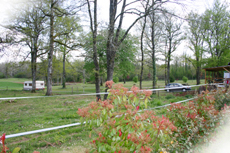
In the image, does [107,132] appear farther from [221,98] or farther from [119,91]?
[221,98]

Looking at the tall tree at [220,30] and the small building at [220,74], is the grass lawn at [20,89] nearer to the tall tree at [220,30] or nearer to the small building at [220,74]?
the small building at [220,74]

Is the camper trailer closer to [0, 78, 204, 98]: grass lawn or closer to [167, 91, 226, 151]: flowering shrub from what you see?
[0, 78, 204, 98]: grass lawn

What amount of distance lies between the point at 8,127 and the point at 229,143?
5.29 metres

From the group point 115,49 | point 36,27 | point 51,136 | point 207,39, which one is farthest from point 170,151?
point 207,39

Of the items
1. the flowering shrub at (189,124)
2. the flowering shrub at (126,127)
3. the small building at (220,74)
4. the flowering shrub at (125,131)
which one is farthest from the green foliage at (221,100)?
the small building at (220,74)

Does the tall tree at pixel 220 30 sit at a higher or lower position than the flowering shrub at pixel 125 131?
higher

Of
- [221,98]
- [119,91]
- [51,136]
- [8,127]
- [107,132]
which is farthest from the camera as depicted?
[221,98]

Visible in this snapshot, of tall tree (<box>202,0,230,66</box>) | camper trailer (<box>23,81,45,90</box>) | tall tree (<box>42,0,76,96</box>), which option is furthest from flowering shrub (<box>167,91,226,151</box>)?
camper trailer (<box>23,81,45,90</box>)

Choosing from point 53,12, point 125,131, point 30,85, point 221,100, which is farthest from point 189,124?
point 30,85

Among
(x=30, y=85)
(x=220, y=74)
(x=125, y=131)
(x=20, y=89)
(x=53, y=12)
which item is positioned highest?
(x=53, y=12)

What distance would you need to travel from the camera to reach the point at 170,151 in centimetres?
170

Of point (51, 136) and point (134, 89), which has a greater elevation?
point (134, 89)

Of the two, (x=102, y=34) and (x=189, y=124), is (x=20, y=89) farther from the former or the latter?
(x=189, y=124)

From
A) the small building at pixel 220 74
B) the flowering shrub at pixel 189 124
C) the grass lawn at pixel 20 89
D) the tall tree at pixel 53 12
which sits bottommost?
the grass lawn at pixel 20 89
